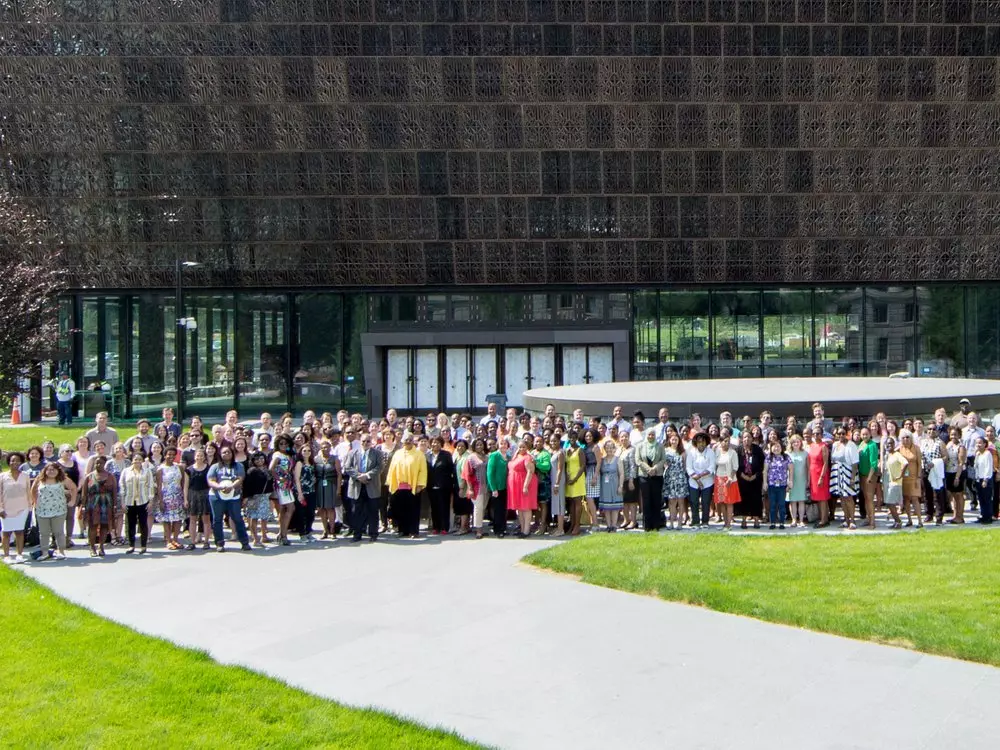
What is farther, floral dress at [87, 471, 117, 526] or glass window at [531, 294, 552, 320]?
glass window at [531, 294, 552, 320]

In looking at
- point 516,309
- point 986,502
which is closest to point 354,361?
point 516,309

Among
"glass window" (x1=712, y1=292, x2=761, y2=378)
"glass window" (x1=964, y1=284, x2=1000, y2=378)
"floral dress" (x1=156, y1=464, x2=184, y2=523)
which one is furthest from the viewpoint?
"glass window" (x1=964, y1=284, x2=1000, y2=378)

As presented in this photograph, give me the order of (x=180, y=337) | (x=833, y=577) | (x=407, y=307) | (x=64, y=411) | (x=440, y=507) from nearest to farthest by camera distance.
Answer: (x=833, y=577)
(x=440, y=507)
(x=180, y=337)
(x=64, y=411)
(x=407, y=307)

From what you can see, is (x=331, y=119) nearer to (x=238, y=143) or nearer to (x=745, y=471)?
(x=238, y=143)

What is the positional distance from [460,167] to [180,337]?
10.6 m

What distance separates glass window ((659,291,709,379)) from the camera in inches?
1583

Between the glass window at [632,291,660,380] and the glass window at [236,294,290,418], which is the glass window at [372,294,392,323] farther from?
the glass window at [632,291,660,380]

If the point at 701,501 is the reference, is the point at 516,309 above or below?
above

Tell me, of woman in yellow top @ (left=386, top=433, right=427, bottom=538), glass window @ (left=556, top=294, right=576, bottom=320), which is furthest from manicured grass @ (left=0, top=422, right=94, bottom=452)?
woman in yellow top @ (left=386, top=433, right=427, bottom=538)

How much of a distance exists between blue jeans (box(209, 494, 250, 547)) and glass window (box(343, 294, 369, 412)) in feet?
76.1

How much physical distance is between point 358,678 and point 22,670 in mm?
3157

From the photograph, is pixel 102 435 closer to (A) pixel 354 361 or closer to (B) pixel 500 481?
(B) pixel 500 481

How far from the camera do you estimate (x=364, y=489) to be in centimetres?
1759

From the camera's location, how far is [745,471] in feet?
59.4
